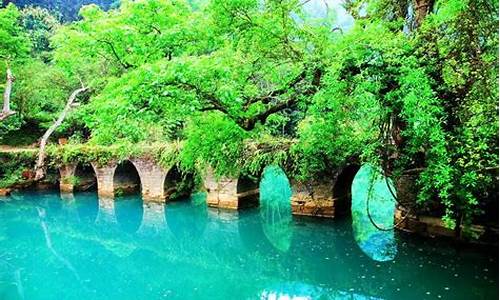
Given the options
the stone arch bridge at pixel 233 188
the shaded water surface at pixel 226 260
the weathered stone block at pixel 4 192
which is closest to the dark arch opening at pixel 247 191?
the stone arch bridge at pixel 233 188

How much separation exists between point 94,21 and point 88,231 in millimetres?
6000

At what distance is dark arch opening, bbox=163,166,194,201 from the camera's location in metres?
16.0

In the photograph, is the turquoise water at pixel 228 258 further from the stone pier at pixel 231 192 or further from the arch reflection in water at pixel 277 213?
the stone pier at pixel 231 192

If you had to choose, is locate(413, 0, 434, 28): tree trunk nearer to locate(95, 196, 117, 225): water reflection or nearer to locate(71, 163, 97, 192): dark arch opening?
locate(95, 196, 117, 225): water reflection

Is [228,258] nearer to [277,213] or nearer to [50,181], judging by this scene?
[277,213]

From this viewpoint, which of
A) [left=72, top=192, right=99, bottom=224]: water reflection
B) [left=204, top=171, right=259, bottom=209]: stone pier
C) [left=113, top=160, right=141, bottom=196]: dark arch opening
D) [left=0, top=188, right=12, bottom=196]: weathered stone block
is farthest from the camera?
[left=0, top=188, right=12, bottom=196]: weathered stone block

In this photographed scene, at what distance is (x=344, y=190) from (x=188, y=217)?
4868 millimetres

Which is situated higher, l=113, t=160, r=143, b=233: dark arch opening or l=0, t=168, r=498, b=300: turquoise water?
l=113, t=160, r=143, b=233: dark arch opening

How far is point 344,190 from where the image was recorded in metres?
12.8

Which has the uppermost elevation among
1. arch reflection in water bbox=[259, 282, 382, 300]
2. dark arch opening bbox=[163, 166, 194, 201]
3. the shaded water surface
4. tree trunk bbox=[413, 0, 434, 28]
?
tree trunk bbox=[413, 0, 434, 28]

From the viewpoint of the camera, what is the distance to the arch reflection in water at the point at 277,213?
36.8 feet

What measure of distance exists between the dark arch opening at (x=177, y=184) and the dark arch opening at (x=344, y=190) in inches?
232

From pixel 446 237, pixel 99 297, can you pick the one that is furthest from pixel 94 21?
pixel 446 237

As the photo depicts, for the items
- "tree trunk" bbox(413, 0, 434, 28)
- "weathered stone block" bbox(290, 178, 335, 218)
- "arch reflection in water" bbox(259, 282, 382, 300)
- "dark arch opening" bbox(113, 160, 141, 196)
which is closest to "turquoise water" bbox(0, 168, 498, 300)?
"arch reflection in water" bbox(259, 282, 382, 300)
